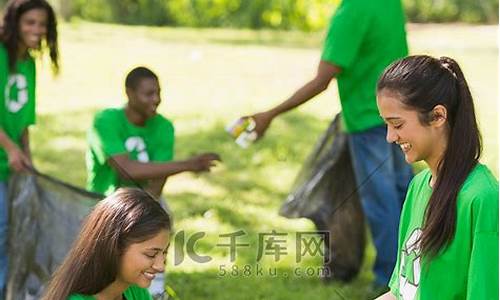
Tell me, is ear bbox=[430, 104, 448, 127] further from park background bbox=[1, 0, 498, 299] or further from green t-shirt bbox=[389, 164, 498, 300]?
park background bbox=[1, 0, 498, 299]

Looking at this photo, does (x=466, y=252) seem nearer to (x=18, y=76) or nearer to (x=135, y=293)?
(x=135, y=293)

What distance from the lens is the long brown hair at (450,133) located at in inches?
104

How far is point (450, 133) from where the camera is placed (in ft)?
8.82

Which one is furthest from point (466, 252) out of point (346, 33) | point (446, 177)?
point (346, 33)

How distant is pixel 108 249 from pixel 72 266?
0.36ft

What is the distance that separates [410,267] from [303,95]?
210 centimetres

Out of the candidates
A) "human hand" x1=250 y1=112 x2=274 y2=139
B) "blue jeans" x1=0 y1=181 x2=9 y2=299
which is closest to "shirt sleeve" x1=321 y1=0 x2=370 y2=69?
"human hand" x1=250 y1=112 x2=274 y2=139

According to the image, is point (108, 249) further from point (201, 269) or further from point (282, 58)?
point (282, 58)

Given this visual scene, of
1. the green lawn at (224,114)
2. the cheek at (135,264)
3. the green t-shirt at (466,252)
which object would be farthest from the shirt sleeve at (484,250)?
the green lawn at (224,114)

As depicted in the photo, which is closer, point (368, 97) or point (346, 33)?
point (346, 33)

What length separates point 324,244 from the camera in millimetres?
5535

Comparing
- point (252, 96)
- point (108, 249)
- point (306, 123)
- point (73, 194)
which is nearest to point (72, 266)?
point (108, 249)

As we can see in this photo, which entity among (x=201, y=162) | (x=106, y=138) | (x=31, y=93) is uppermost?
(x=31, y=93)

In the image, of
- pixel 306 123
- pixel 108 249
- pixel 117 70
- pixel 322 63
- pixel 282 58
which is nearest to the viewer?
pixel 108 249
